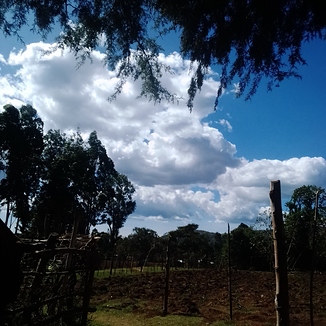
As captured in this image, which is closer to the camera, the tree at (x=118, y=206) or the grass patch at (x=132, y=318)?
the grass patch at (x=132, y=318)

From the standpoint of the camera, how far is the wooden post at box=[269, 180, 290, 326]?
410 cm

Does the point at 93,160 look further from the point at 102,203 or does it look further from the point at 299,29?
the point at 299,29

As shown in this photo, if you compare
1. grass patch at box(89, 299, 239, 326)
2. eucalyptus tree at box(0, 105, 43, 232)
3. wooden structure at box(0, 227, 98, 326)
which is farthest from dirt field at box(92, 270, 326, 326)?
eucalyptus tree at box(0, 105, 43, 232)

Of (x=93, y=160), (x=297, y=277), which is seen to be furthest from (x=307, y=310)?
(x=93, y=160)

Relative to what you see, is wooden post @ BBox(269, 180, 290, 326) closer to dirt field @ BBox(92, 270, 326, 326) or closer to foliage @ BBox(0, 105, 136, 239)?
dirt field @ BBox(92, 270, 326, 326)

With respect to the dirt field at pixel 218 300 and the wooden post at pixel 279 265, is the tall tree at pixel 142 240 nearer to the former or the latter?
the dirt field at pixel 218 300

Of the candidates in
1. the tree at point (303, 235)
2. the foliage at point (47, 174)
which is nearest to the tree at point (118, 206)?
the foliage at point (47, 174)

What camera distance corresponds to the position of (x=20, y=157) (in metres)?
25.8

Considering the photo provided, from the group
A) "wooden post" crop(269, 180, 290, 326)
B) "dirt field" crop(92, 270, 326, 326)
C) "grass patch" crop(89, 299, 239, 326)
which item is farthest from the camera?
"dirt field" crop(92, 270, 326, 326)

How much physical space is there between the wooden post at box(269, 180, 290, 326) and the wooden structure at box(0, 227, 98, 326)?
9.67 feet

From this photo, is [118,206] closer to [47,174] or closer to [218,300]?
[47,174]

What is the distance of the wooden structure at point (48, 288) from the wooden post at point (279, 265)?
2.95 meters

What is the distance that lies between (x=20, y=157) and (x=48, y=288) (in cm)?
2192

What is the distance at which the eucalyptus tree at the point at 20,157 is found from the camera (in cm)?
2475
